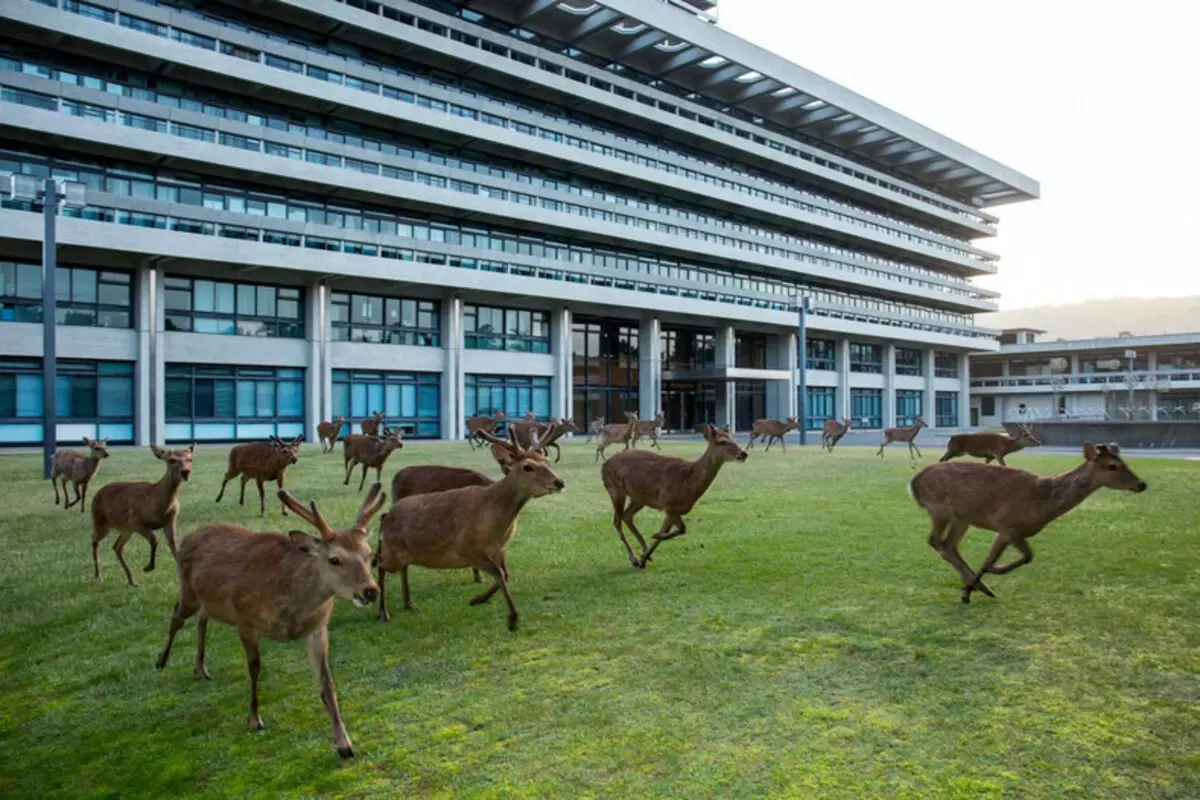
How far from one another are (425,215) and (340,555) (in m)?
47.0

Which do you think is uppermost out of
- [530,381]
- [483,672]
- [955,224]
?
[955,224]

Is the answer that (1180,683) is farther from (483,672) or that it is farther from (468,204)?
(468,204)

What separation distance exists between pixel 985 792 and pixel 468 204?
4823cm

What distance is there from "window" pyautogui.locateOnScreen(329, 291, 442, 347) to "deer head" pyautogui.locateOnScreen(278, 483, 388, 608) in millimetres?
43646

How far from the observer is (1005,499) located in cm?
831

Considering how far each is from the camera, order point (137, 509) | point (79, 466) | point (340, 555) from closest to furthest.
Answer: point (340, 555)
point (137, 509)
point (79, 466)

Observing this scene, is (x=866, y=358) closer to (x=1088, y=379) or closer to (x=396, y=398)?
(x=1088, y=379)

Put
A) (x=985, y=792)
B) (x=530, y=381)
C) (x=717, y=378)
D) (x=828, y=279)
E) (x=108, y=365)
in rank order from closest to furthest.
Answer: (x=985, y=792), (x=108, y=365), (x=530, y=381), (x=717, y=378), (x=828, y=279)

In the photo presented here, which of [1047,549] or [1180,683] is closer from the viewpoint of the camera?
[1180,683]

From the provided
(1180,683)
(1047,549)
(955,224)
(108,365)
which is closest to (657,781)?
(1180,683)

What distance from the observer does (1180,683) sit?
5.74 meters

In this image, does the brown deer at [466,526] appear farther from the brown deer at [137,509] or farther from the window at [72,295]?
the window at [72,295]

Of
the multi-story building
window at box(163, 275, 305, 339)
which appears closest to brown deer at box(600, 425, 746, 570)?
the multi-story building

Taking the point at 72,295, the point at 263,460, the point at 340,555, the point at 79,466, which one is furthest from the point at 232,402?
the point at 340,555
